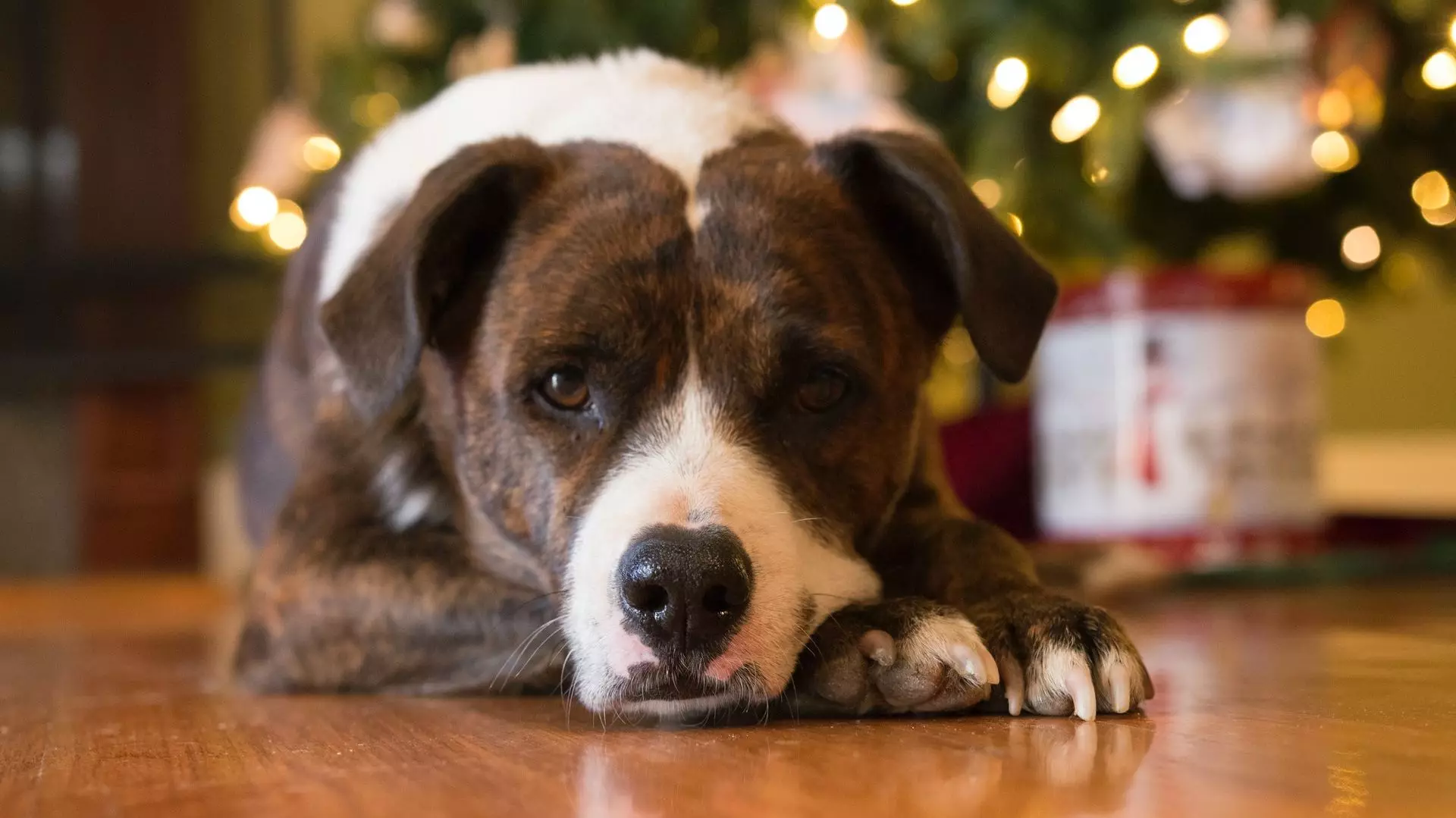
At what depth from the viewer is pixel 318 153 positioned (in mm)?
3936

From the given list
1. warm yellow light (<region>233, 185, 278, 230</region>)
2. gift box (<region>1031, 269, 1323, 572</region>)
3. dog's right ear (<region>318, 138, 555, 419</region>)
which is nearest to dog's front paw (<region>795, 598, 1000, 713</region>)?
dog's right ear (<region>318, 138, 555, 419</region>)

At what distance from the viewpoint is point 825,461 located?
1610 millimetres

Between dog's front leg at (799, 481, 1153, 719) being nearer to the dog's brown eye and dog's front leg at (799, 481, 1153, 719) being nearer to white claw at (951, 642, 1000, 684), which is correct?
white claw at (951, 642, 1000, 684)

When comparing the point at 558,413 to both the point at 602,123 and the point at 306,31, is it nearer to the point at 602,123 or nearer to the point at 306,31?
the point at 602,123

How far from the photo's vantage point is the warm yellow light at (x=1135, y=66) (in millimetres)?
3025

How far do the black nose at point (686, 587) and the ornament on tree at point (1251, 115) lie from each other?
6.72 feet

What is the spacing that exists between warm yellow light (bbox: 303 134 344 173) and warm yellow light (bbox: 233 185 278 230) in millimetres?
147

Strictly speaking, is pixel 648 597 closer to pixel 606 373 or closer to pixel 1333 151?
pixel 606 373

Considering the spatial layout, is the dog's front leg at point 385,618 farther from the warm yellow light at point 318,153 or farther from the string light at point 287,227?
the string light at point 287,227

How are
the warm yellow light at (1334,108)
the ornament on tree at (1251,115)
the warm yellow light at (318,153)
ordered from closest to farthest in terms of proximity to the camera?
the ornament on tree at (1251,115)
the warm yellow light at (1334,108)
the warm yellow light at (318,153)

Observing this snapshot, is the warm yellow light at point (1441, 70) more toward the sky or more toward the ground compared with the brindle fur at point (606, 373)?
more toward the sky

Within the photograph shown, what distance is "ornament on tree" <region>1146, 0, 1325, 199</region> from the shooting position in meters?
2.94

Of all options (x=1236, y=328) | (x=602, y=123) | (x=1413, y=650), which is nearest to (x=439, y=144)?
(x=602, y=123)

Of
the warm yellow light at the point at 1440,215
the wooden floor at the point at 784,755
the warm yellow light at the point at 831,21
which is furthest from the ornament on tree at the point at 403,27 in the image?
the warm yellow light at the point at 1440,215
